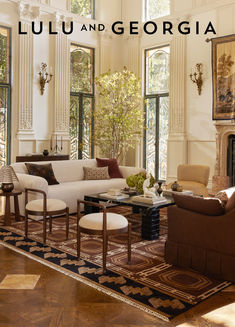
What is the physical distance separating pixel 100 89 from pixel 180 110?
2.27 metres

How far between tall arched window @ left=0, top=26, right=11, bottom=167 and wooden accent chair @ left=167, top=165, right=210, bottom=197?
4.07m

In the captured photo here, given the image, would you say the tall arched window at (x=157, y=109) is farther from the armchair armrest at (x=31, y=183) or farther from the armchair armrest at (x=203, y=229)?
the armchair armrest at (x=203, y=229)

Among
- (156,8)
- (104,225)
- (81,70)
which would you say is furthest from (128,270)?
(156,8)

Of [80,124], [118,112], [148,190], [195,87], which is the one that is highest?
[195,87]

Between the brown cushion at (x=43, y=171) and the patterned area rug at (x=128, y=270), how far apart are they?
1.12m

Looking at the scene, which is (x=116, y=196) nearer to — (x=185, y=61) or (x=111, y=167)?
(x=111, y=167)

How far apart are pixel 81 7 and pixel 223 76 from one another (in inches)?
168

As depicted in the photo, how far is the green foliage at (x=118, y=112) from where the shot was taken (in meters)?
9.27

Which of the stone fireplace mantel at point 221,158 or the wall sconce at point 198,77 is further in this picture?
the wall sconce at point 198,77

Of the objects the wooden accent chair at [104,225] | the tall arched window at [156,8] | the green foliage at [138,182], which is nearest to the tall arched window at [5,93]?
the tall arched window at [156,8]

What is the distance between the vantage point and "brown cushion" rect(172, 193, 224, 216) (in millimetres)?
3479

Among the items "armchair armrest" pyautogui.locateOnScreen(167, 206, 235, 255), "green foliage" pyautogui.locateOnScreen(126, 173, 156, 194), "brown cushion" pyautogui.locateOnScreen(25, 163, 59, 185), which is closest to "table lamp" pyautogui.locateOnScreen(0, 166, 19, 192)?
"brown cushion" pyautogui.locateOnScreen(25, 163, 59, 185)

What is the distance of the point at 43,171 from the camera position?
20.2 feet

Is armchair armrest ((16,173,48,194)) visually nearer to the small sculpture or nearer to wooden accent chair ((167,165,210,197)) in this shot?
the small sculpture
